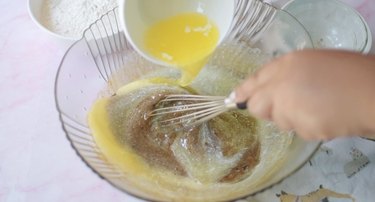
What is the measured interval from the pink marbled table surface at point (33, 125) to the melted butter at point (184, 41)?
0.19 meters

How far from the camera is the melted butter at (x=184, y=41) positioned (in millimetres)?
591

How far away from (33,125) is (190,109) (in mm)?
271

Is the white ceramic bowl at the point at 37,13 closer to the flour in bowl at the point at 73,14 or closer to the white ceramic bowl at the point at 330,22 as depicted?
the flour in bowl at the point at 73,14

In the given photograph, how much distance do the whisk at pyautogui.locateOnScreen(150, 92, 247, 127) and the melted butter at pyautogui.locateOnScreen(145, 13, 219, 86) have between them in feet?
0.10

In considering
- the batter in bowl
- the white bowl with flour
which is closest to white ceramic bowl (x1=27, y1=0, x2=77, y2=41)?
the white bowl with flour

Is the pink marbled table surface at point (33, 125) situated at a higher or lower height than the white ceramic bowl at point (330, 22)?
lower

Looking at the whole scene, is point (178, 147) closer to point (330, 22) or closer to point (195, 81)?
point (195, 81)

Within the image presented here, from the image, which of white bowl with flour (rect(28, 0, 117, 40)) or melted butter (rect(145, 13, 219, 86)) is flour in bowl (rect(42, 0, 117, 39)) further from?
melted butter (rect(145, 13, 219, 86))

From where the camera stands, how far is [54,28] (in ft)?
2.50

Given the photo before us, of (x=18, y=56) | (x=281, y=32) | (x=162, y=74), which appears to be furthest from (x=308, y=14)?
(x=18, y=56)

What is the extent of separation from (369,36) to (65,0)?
0.48 m

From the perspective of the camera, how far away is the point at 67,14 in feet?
2.54

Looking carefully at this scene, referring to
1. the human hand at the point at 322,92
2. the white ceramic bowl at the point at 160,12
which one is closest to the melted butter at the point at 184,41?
the white ceramic bowl at the point at 160,12

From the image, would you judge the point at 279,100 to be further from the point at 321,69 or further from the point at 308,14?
the point at 308,14
